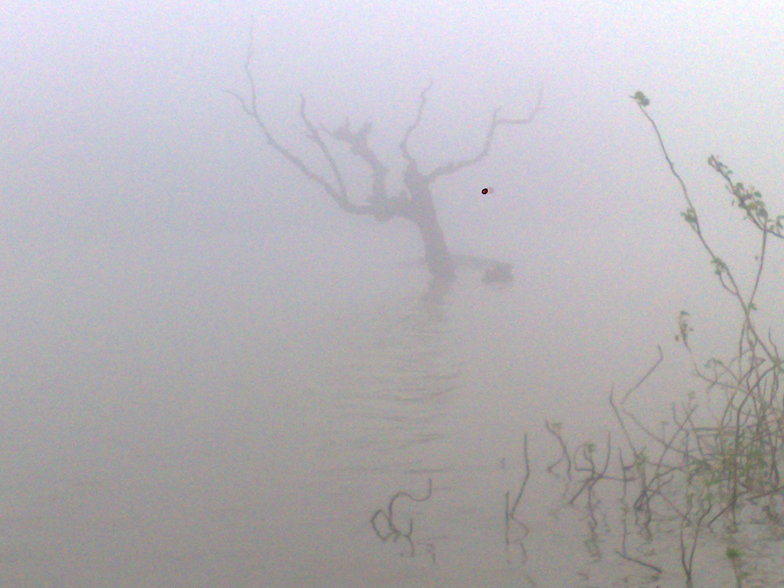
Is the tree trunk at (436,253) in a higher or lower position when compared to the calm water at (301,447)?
higher

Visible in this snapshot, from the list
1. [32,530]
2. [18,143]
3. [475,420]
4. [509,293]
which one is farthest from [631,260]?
[18,143]

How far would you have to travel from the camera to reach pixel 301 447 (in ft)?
17.2

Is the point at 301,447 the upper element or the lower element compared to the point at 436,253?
lower

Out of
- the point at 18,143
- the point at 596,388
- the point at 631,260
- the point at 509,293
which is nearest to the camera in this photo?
the point at 596,388

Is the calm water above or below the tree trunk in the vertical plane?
below

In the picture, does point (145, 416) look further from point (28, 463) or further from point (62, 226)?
point (62, 226)

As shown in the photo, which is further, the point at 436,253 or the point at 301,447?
the point at 436,253

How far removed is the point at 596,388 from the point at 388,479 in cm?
223

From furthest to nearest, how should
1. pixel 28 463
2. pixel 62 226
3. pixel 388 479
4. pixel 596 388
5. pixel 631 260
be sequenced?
pixel 62 226 < pixel 631 260 < pixel 596 388 < pixel 28 463 < pixel 388 479

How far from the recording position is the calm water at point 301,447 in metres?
3.61

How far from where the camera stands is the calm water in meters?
3.61

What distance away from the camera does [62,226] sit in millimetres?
22672

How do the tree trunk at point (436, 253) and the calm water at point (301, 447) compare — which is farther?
the tree trunk at point (436, 253)

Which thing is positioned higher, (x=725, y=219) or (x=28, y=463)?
(x=725, y=219)
